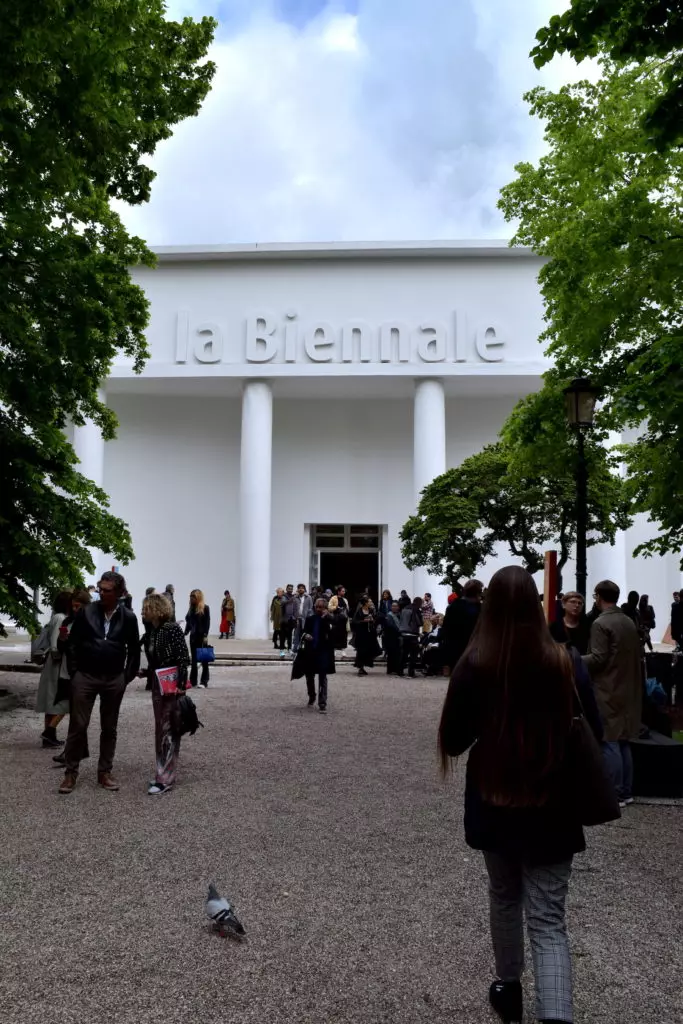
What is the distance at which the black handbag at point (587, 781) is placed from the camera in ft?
9.46

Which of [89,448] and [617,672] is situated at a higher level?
[89,448]

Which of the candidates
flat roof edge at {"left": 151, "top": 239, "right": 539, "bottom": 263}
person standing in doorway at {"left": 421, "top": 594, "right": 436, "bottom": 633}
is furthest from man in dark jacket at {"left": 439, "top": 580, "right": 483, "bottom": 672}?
flat roof edge at {"left": 151, "top": 239, "right": 539, "bottom": 263}

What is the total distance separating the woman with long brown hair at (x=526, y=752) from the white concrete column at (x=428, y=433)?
2646cm

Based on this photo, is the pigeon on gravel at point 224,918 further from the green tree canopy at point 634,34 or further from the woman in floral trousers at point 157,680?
the green tree canopy at point 634,34

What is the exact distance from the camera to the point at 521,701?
289 centimetres

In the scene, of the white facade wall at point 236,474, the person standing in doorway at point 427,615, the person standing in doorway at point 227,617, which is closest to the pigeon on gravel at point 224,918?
the person standing in doorway at point 427,615

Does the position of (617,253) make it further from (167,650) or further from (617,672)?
(167,650)

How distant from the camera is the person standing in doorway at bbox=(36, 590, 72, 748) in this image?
895cm

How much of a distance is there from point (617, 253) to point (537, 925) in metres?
8.48

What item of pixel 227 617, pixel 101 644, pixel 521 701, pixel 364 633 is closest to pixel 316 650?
pixel 101 644

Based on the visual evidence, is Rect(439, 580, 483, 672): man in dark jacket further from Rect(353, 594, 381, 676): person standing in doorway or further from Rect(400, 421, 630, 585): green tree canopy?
Rect(400, 421, 630, 585): green tree canopy

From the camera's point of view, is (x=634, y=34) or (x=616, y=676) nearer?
(x=634, y=34)

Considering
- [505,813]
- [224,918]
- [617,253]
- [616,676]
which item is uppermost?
[617,253]

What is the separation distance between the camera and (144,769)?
8297 millimetres
